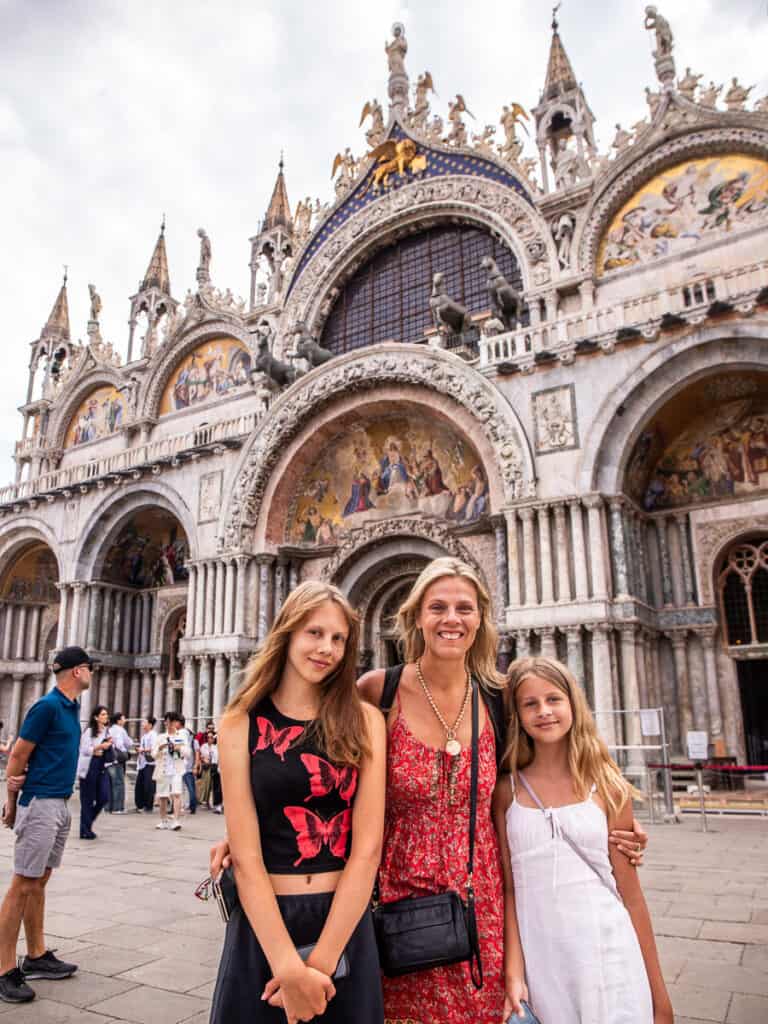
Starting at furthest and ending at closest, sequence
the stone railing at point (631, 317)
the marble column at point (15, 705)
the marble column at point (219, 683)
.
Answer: the marble column at point (15, 705)
the marble column at point (219, 683)
the stone railing at point (631, 317)

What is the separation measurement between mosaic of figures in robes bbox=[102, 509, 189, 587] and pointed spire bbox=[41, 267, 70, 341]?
11.0 m

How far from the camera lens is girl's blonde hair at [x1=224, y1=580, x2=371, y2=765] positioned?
7.24 feet

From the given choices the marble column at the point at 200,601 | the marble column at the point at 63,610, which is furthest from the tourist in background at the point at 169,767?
the marble column at the point at 63,610

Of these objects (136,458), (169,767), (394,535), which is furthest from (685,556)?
(136,458)

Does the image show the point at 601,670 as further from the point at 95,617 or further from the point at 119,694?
the point at 95,617

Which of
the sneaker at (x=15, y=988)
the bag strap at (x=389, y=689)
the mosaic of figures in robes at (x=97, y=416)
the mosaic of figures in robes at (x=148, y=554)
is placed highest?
the mosaic of figures in robes at (x=97, y=416)

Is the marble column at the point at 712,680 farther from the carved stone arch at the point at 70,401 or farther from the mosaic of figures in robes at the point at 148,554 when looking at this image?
the carved stone arch at the point at 70,401

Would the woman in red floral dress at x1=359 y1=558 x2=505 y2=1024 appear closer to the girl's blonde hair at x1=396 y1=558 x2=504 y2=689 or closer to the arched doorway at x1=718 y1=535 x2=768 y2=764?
the girl's blonde hair at x1=396 y1=558 x2=504 y2=689

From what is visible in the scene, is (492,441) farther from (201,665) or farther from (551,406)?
(201,665)

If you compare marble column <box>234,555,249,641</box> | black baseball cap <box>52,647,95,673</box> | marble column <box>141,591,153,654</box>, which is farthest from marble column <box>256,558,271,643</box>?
black baseball cap <box>52,647,95,673</box>

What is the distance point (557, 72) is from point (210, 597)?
15883 mm

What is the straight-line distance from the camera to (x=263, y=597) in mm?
17297

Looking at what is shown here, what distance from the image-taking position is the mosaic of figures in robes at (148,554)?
21703 millimetres

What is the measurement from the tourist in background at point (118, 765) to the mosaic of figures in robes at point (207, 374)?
11.6 meters
